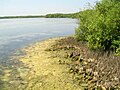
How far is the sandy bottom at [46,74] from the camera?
15.5 metres

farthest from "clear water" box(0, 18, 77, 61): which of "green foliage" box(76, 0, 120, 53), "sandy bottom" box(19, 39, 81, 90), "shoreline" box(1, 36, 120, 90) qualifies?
"green foliage" box(76, 0, 120, 53)

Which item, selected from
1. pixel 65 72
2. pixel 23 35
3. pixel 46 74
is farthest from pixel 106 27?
pixel 23 35

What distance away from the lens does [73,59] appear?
22.4 m

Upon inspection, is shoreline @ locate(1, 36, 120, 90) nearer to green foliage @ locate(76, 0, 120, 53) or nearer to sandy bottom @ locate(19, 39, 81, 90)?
sandy bottom @ locate(19, 39, 81, 90)

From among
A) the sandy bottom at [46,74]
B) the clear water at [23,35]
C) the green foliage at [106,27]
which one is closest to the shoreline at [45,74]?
the sandy bottom at [46,74]

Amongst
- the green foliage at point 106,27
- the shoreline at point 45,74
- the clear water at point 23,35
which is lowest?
the clear water at point 23,35

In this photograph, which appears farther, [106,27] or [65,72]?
[106,27]

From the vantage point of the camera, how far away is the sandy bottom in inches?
611

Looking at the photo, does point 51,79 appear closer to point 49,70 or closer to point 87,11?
point 49,70

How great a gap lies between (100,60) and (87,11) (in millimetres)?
11560

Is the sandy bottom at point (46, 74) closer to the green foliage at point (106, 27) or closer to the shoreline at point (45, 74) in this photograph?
the shoreline at point (45, 74)

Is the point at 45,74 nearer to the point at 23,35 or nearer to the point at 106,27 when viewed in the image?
the point at 106,27

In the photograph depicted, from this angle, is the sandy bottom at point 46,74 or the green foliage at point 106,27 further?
the green foliage at point 106,27

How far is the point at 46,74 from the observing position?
721 inches
